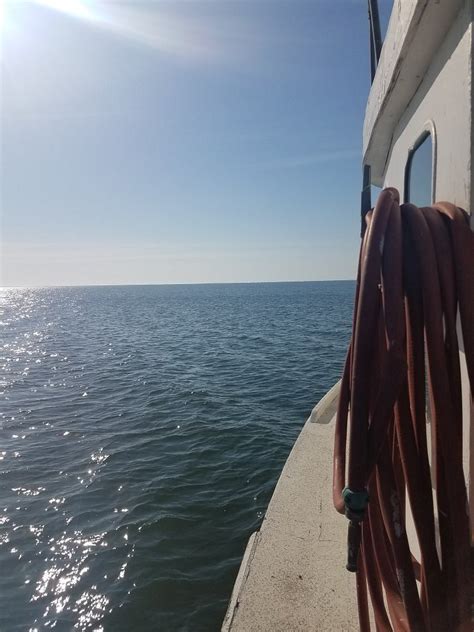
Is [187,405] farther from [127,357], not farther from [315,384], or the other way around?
[127,357]

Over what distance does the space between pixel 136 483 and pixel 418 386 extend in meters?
6.78

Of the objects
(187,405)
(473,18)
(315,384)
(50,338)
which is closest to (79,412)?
(187,405)

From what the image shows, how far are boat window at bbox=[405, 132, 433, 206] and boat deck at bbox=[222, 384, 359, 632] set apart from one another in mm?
2681

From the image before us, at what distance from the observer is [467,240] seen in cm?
169

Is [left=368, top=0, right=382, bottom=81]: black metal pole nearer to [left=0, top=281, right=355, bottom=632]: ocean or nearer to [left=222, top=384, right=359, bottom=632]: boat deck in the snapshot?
[left=222, top=384, right=359, bottom=632]: boat deck

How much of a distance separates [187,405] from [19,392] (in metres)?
5.61

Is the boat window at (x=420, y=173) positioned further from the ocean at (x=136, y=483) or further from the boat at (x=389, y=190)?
the ocean at (x=136, y=483)

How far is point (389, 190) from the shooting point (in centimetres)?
194

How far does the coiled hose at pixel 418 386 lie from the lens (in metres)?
1.59

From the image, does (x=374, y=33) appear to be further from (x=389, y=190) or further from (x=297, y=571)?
(x=297, y=571)

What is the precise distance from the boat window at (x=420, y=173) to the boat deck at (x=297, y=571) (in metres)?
2.68

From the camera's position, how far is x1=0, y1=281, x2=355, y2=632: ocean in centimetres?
490

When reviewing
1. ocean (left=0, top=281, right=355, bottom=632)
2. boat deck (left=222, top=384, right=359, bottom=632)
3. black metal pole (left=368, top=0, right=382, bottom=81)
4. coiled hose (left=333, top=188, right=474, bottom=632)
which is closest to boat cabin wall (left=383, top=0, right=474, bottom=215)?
coiled hose (left=333, top=188, right=474, bottom=632)

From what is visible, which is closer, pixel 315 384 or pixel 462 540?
pixel 462 540
